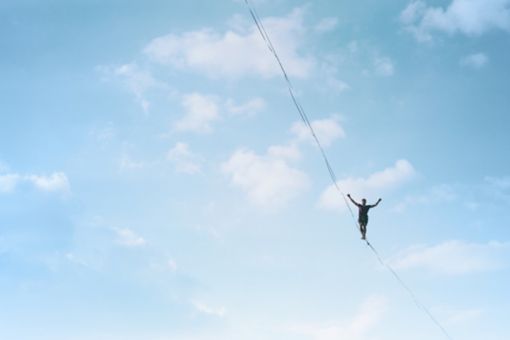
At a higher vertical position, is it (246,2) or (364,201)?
(364,201)

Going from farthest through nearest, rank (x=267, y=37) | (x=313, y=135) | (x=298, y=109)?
(x=313, y=135), (x=298, y=109), (x=267, y=37)

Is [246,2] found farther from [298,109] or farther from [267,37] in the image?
[298,109]

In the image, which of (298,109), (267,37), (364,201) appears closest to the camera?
(267,37)

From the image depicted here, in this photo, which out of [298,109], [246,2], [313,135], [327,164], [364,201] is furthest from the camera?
[364,201]

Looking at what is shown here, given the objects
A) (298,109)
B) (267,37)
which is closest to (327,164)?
(298,109)

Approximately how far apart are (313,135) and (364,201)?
6.44m

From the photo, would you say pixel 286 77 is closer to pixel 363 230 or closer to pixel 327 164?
pixel 327 164

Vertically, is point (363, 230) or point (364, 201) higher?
point (364, 201)

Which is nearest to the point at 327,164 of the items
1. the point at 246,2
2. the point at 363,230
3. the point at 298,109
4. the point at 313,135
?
the point at 313,135

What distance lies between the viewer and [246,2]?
8.51m

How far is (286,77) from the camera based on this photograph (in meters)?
10.4

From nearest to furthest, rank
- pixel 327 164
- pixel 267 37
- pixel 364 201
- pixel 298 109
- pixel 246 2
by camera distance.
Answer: pixel 246 2
pixel 267 37
pixel 298 109
pixel 327 164
pixel 364 201

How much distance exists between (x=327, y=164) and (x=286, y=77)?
4989 millimetres

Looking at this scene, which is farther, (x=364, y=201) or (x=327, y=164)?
(x=364, y=201)
